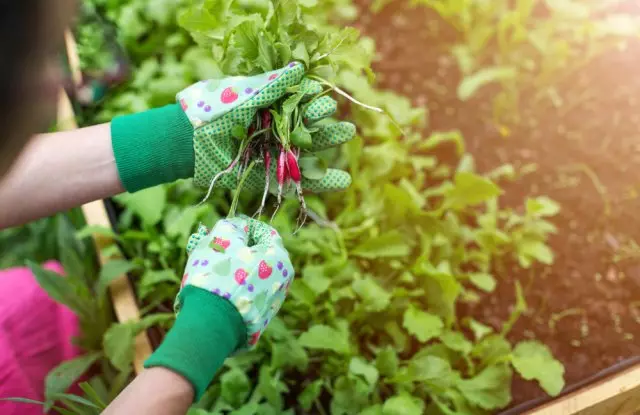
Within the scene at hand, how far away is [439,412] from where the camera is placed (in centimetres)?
91

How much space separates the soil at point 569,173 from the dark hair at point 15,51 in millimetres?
846

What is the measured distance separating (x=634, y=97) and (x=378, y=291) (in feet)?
2.52

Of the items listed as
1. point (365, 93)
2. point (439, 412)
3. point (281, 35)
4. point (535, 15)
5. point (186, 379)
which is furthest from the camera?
point (535, 15)

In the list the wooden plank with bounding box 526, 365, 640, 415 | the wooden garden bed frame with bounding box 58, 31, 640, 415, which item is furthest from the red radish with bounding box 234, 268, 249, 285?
the wooden plank with bounding box 526, 365, 640, 415

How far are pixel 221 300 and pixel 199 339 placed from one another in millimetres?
50

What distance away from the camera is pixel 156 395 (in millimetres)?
638

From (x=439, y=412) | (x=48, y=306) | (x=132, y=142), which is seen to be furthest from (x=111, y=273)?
(x=439, y=412)

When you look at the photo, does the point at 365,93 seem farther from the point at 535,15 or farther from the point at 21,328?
the point at 21,328

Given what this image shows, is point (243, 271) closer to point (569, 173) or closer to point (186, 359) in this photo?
point (186, 359)

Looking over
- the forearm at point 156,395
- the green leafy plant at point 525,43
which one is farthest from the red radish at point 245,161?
the green leafy plant at point 525,43

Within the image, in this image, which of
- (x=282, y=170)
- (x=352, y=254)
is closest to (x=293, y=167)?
(x=282, y=170)

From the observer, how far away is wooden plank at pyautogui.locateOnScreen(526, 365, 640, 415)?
0.82m

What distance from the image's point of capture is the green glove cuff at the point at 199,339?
25.9 inches

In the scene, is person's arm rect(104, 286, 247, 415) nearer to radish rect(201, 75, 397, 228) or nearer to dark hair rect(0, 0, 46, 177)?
radish rect(201, 75, 397, 228)
